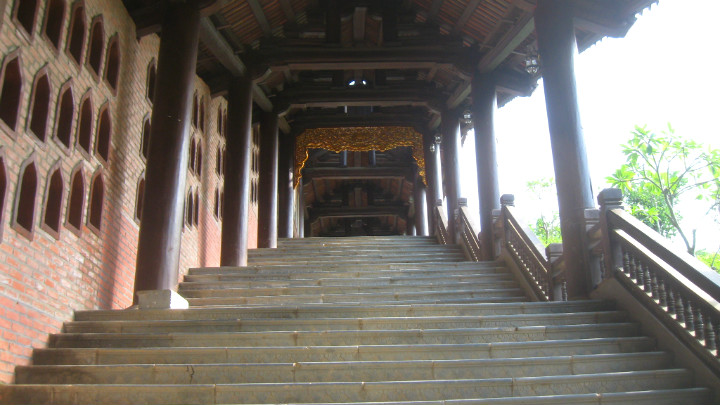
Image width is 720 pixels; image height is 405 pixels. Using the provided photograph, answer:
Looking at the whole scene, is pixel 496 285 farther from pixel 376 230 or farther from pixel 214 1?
pixel 376 230

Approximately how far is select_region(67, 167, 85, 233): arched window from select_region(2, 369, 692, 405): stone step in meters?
2.66

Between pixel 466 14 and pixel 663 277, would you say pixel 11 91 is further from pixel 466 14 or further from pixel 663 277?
pixel 466 14

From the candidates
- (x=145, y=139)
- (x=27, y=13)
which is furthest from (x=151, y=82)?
(x=27, y=13)

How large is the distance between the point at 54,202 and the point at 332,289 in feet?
10.1

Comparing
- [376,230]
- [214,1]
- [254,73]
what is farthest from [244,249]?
[376,230]

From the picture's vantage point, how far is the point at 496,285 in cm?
834

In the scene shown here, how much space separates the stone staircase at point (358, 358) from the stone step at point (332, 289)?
1509 millimetres

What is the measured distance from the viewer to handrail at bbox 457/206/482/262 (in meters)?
10.9

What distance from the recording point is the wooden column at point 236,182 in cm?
1059

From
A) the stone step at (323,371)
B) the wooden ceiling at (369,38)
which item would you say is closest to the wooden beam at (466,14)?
the wooden ceiling at (369,38)

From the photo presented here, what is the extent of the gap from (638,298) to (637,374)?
1.29 metres

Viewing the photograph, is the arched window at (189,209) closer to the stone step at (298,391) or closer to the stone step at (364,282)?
the stone step at (364,282)

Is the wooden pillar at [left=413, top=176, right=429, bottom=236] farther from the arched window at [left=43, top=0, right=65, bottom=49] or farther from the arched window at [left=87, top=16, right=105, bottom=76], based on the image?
the arched window at [left=43, top=0, right=65, bottom=49]

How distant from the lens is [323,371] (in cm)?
477
